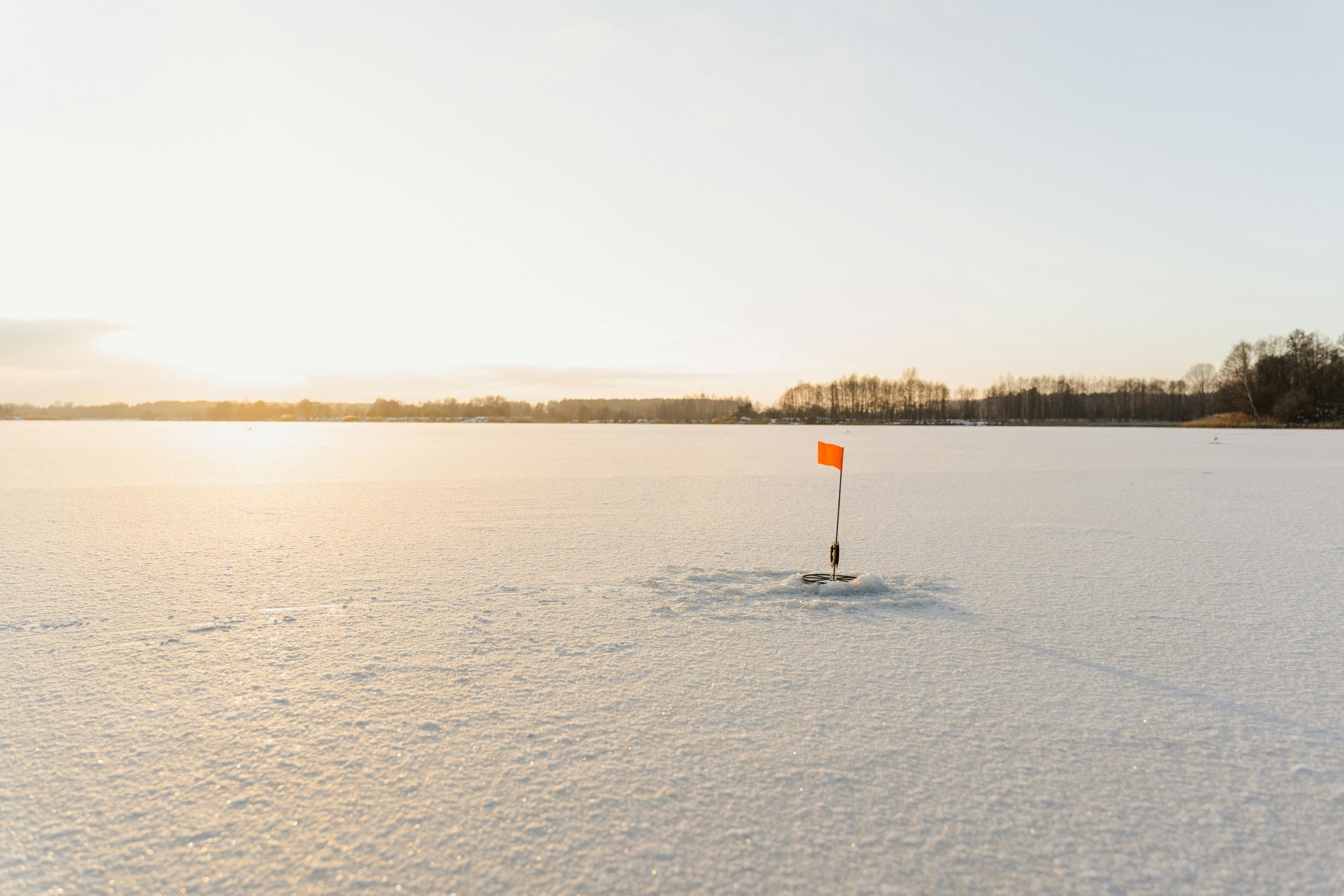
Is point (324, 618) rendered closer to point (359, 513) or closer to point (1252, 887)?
point (1252, 887)

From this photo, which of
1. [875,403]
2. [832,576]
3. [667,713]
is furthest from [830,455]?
[875,403]

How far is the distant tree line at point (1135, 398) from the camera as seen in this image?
63.9m

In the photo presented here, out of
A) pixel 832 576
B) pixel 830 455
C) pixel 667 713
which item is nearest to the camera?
pixel 667 713

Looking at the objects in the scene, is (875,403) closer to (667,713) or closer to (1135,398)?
(1135,398)

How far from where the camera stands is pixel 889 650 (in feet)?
12.2

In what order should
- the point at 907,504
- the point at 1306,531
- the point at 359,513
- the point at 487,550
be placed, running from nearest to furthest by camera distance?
the point at 487,550
the point at 1306,531
the point at 359,513
the point at 907,504

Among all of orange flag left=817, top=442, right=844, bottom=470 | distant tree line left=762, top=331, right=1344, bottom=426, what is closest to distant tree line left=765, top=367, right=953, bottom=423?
distant tree line left=762, top=331, right=1344, bottom=426

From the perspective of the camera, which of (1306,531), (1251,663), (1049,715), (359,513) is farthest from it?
(359,513)

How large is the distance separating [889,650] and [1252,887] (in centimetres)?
190

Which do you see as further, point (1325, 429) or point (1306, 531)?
point (1325, 429)

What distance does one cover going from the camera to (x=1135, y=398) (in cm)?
10756

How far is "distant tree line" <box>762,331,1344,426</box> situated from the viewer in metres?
63.9

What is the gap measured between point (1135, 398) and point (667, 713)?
125993mm

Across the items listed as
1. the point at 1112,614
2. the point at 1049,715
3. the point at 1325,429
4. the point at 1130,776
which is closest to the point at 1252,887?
the point at 1130,776
